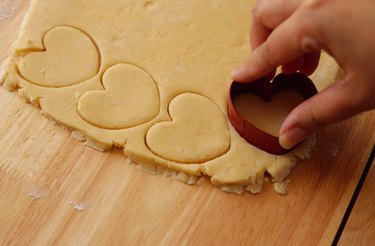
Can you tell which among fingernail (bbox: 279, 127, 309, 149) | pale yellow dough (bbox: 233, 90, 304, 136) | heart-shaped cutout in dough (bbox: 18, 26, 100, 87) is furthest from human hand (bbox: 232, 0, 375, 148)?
heart-shaped cutout in dough (bbox: 18, 26, 100, 87)

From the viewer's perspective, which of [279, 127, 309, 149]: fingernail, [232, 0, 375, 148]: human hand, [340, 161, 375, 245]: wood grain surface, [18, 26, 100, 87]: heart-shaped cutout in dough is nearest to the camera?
[232, 0, 375, 148]: human hand

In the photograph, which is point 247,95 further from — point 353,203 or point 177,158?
point 353,203

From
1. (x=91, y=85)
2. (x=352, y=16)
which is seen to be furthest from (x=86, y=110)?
(x=352, y=16)

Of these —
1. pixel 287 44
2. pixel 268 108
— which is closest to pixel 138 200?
pixel 268 108

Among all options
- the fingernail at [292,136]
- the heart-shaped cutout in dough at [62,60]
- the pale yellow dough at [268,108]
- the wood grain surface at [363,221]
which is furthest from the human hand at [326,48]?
the heart-shaped cutout in dough at [62,60]

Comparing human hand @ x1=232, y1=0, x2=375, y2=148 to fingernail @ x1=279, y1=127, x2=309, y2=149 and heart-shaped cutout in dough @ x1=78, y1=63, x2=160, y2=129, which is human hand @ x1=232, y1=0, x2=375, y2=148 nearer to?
fingernail @ x1=279, y1=127, x2=309, y2=149

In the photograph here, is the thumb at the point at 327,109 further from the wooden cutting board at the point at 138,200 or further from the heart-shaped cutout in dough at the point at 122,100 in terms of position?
the heart-shaped cutout in dough at the point at 122,100

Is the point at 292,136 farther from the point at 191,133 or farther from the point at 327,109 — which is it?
the point at 191,133
